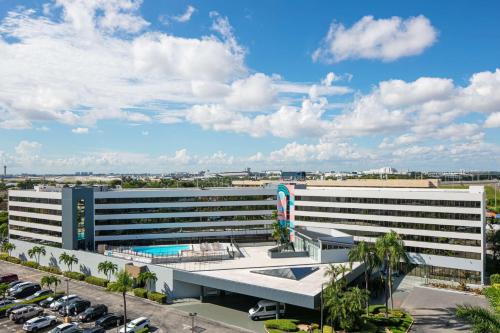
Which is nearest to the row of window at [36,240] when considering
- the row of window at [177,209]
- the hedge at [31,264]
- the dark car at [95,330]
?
the hedge at [31,264]

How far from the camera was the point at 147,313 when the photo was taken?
58375 millimetres

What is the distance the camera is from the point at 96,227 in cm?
8844

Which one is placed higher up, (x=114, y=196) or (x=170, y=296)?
(x=114, y=196)

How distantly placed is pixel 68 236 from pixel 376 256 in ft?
217

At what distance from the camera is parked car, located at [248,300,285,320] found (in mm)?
55625

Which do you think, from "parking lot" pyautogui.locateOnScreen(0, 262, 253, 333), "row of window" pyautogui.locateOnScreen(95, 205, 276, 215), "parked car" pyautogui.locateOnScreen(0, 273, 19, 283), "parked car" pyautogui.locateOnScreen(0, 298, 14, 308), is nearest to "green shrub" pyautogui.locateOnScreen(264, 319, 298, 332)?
"parking lot" pyautogui.locateOnScreen(0, 262, 253, 333)

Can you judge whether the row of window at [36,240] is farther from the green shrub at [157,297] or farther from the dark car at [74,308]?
the green shrub at [157,297]

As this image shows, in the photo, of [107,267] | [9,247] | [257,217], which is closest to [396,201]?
[257,217]

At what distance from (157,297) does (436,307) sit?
44147 millimetres

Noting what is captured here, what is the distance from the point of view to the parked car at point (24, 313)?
181 feet

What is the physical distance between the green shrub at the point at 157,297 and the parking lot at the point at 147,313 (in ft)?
2.48

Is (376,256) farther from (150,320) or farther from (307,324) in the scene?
(150,320)

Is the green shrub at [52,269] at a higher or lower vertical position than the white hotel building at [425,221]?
lower

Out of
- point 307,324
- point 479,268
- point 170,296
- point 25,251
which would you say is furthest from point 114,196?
point 479,268
